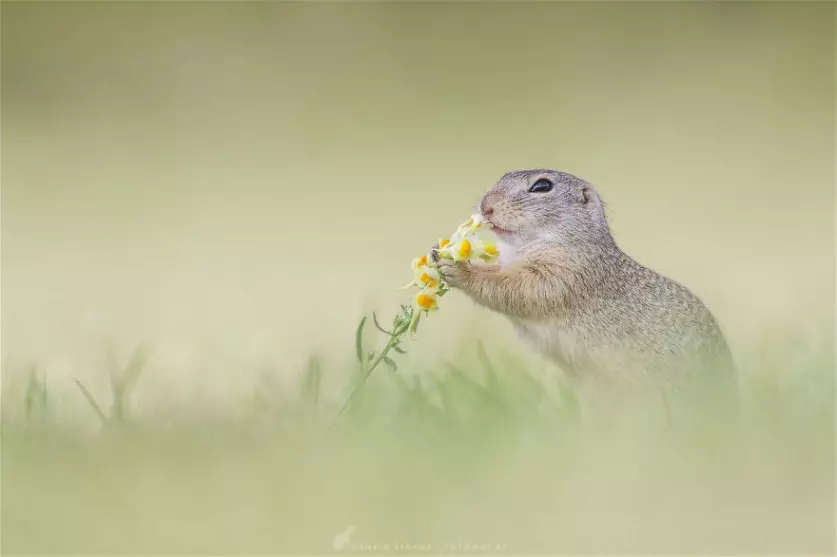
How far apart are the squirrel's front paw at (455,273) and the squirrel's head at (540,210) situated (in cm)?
20

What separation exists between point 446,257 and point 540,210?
45cm

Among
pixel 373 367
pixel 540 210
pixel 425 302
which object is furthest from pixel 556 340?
pixel 373 367

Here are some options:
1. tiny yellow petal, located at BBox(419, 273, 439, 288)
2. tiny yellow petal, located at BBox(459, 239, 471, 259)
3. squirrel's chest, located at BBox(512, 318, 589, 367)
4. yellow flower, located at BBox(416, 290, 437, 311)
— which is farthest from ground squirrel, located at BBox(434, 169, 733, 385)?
yellow flower, located at BBox(416, 290, 437, 311)

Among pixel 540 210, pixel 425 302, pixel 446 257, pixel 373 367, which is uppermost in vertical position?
pixel 540 210

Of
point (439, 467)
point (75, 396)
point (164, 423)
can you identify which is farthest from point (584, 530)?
point (75, 396)

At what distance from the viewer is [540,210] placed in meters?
3.10

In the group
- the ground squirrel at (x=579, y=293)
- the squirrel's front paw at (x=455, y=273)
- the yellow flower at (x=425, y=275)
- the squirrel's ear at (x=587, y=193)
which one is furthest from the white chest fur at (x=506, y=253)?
the yellow flower at (x=425, y=275)

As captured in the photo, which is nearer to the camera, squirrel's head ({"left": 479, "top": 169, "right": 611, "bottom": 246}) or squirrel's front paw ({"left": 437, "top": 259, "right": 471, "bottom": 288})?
squirrel's front paw ({"left": 437, "top": 259, "right": 471, "bottom": 288})

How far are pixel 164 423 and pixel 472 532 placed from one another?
754mm

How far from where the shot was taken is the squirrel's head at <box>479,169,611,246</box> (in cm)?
307

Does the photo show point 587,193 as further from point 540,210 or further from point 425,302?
point 425,302

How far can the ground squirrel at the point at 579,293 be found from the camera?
277cm

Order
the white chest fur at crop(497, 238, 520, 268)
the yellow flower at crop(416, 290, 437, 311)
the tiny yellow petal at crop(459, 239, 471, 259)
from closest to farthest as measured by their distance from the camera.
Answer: the yellow flower at crop(416, 290, 437, 311)
the tiny yellow petal at crop(459, 239, 471, 259)
the white chest fur at crop(497, 238, 520, 268)

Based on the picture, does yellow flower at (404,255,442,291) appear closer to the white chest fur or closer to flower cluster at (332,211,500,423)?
flower cluster at (332,211,500,423)
